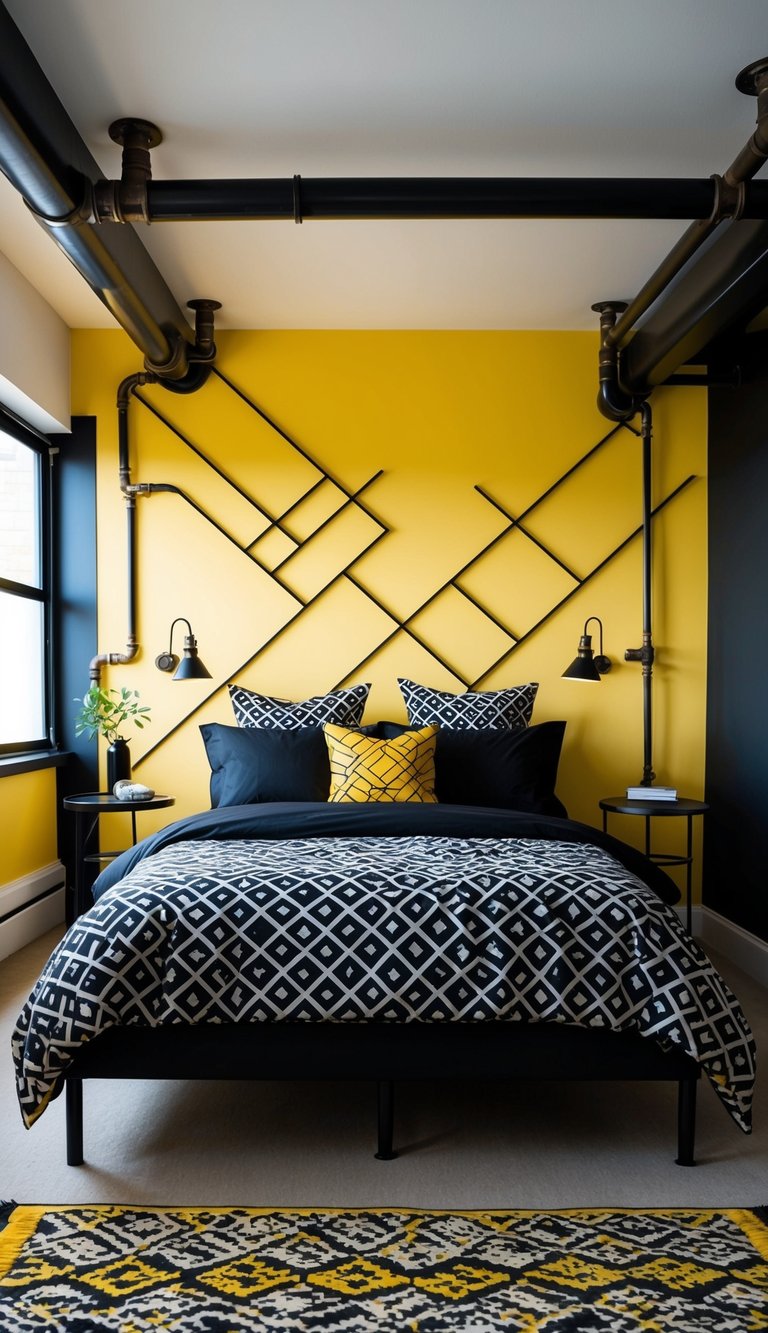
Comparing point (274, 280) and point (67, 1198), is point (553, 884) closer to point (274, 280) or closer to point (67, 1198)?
point (67, 1198)

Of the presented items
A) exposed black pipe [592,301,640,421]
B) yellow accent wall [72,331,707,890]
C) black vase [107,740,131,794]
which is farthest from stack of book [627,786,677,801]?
black vase [107,740,131,794]

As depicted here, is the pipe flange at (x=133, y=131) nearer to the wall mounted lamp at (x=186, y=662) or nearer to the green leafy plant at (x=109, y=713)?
the wall mounted lamp at (x=186, y=662)

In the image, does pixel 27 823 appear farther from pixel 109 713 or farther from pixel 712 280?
pixel 712 280

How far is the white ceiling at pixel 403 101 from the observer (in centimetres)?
251

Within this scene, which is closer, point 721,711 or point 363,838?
point 363,838

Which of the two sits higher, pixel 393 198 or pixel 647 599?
pixel 393 198

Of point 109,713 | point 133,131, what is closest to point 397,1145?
point 109,713

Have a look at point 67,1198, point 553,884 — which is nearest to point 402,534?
point 553,884

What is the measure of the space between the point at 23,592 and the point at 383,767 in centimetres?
180

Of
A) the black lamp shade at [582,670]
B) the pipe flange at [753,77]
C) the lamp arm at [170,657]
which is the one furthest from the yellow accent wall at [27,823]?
the pipe flange at [753,77]

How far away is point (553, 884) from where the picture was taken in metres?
2.46

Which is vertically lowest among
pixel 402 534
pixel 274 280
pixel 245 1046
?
pixel 245 1046

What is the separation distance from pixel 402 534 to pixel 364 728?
3.44ft

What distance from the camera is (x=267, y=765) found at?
3996mm
